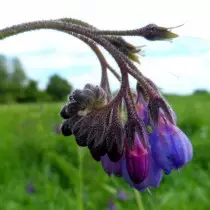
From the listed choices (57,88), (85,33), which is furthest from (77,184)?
(57,88)

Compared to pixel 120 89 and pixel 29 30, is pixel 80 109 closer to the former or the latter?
pixel 120 89

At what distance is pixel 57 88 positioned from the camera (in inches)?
1919

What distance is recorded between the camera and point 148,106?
6.22 ft

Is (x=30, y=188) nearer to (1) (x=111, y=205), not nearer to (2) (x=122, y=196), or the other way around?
(2) (x=122, y=196)

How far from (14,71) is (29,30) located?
69.7 meters

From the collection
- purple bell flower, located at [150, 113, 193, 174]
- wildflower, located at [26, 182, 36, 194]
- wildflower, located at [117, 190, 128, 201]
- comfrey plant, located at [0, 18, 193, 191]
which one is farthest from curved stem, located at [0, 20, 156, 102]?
wildflower, located at [26, 182, 36, 194]

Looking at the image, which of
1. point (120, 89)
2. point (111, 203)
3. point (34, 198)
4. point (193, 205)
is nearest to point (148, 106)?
point (120, 89)

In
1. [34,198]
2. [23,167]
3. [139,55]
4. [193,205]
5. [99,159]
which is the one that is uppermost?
[139,55]

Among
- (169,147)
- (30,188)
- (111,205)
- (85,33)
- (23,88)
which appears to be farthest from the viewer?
(23,88)

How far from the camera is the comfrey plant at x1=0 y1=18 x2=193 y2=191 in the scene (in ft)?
5.98

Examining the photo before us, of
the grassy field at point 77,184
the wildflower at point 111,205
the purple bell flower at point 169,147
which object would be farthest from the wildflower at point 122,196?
the purple bell flower at point 169,147

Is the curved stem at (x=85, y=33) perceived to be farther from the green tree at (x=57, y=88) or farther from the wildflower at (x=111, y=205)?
the green tree at (x=57, y=88)

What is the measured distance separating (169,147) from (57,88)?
4714 centimetres

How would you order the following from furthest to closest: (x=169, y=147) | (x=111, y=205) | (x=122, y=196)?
1. (x=122, y=196)
2. (x=111, y=205)
3. (x=169, y=147)
